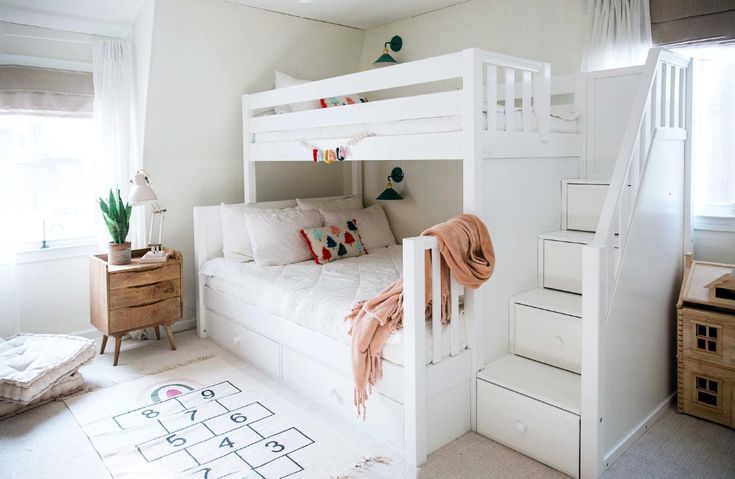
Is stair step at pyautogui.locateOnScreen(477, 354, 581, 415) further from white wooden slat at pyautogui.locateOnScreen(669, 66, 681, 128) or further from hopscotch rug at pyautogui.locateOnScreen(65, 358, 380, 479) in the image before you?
A: white wooden slat at pyautogui.locateOnScreen(669, 66, 681, 128)

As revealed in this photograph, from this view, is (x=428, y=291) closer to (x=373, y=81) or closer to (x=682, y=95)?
(x=373, y=81)

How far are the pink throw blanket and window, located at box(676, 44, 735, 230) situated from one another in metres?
1.38

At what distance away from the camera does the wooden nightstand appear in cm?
337

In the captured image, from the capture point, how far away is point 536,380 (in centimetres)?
245

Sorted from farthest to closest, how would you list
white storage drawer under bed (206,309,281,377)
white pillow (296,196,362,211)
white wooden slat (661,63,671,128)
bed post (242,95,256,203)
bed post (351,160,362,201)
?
1. bed post (351,160,362,201)
2. white pillow (296,196,362,211)
3. bed post (242,95,256,203)
4. white storage drawer under bed (206,309,281,377)
5. white wooden slat (661,63,671,128)

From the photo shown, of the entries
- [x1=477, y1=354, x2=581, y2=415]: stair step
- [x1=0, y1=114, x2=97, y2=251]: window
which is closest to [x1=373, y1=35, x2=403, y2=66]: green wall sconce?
[x1=0, y1=114, x2=97, y2=251]: window

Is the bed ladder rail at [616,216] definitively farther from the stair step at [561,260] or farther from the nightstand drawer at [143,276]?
the nightstand drawer at [143,276]

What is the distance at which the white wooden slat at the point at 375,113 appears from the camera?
2549 mm

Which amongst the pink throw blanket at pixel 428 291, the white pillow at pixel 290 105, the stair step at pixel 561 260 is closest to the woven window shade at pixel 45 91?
the white pillow at pixel 290 105

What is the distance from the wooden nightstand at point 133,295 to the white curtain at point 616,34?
2.75 m

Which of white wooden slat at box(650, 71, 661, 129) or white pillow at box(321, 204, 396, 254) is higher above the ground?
white wooden slat at box(650, 71, 661, 129)

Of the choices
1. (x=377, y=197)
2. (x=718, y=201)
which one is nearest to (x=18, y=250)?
(x=377, y=197)

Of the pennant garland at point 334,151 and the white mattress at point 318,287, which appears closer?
the white mattress at point 318,287

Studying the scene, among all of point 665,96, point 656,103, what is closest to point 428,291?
point 656,103
